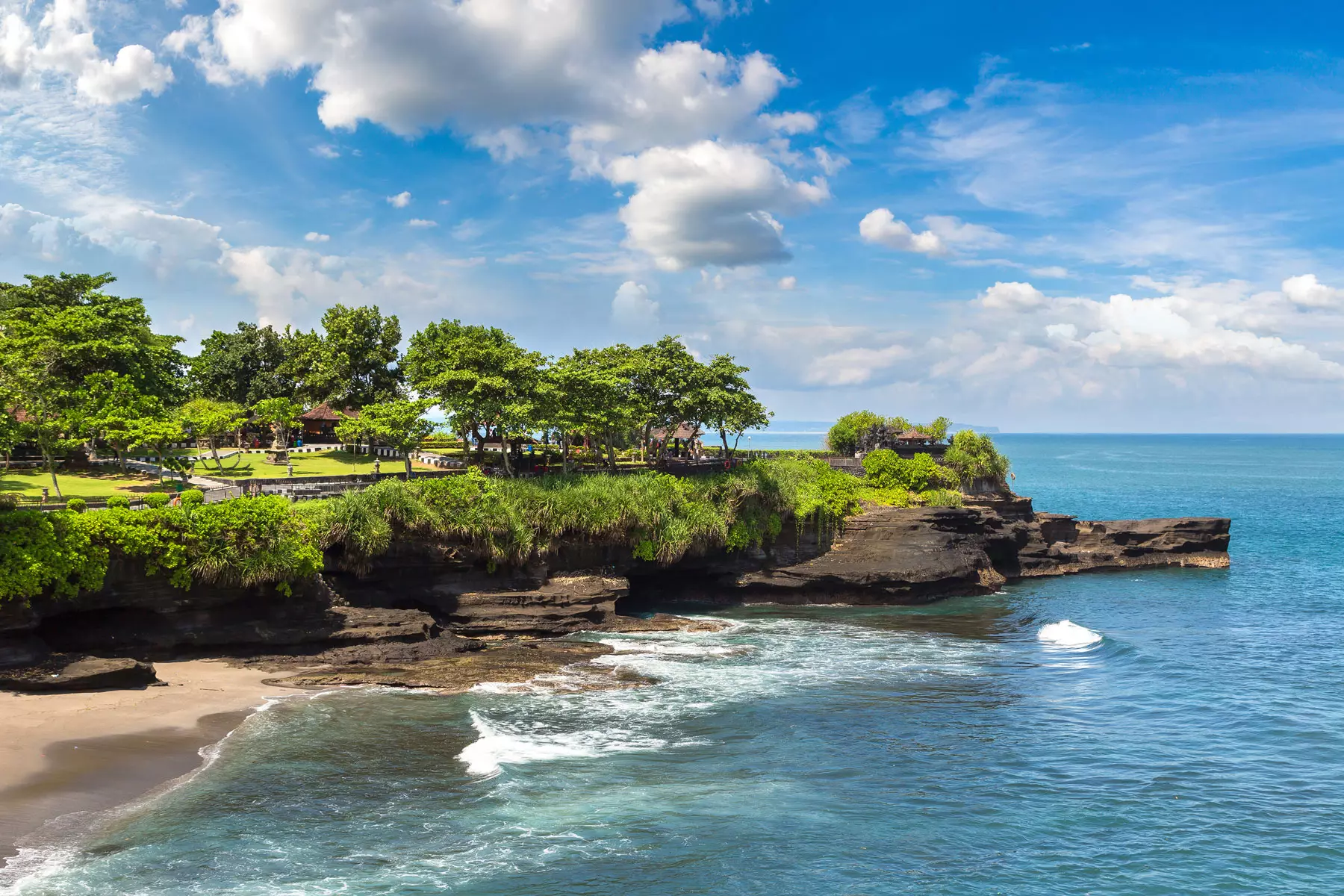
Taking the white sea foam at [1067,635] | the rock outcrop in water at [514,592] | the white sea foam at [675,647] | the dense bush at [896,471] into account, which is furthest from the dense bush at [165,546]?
the dense bush at [896,471]

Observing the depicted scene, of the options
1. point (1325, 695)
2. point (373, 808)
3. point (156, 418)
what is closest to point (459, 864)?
point (373, 808)

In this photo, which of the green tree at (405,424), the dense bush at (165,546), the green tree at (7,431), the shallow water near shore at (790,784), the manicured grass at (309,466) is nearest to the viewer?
the shallow water near shore at (790,784)

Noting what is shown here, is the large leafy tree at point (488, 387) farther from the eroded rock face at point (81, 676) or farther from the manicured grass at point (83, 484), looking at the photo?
the eroded rock face at point (81, 676)

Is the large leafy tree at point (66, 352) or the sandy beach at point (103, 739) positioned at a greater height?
the large leafy tree at point (66, 352)

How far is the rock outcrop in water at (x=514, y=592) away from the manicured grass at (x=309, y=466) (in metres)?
20.3

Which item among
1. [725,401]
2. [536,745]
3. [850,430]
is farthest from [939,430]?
[536,745]

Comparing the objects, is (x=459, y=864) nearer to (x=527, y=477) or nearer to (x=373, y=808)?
(x=373, y=808)

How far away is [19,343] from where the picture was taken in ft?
154

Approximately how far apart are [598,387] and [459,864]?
3067 centimetres

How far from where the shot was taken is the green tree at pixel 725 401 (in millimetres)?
47906

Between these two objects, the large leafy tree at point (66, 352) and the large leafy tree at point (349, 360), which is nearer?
the large leafy tree at point (66, 352)

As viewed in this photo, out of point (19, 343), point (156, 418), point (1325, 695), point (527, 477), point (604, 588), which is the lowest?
point (1325, 695)

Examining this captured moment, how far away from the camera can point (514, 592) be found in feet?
123

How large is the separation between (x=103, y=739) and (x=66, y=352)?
34.1 meters
